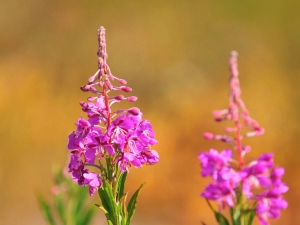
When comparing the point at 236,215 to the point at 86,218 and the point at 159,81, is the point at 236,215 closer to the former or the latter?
the point at 86,218

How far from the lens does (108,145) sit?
6.88 feet

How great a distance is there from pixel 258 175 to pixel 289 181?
573 centimetres

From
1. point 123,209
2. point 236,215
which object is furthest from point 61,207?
point 236,215

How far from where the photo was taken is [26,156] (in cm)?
762

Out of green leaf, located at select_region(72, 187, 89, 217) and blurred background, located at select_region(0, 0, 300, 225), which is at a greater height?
blurred background, located at select_region(0, 0, 300, 225)

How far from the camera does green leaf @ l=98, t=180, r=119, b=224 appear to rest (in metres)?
2.19

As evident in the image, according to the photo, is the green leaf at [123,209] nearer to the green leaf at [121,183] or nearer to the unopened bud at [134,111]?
the green leaf at [121,183]

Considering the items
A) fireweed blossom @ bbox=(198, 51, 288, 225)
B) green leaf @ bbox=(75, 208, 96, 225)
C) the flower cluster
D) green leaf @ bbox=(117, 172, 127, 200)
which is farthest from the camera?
green leaf @ bbox=(75, 208, 96, 225)

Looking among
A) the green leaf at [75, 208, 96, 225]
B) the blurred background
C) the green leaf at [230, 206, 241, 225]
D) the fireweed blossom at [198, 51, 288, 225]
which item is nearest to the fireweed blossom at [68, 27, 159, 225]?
the fireweed blossom at [198, 51, 288, 225]

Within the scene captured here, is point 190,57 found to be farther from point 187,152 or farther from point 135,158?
point 135,158

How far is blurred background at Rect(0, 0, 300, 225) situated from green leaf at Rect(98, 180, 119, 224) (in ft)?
16.7

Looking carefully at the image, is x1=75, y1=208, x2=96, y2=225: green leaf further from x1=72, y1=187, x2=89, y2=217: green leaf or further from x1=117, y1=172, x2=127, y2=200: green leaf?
x1=117, y1=172, x2=127, y2=200: green leaf

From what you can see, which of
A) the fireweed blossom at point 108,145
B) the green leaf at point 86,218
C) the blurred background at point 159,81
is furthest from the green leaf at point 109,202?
the blurred background at point 159,81

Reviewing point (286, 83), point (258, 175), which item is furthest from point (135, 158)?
point (286, 83)
